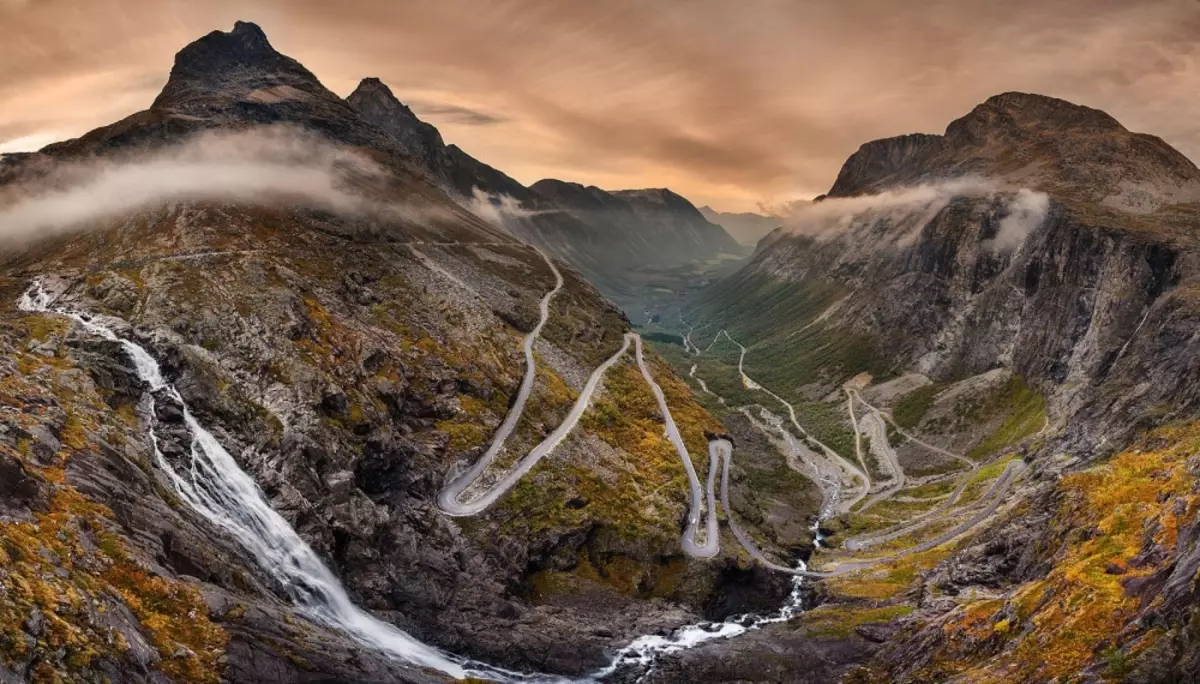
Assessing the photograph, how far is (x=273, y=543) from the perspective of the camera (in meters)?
76.8

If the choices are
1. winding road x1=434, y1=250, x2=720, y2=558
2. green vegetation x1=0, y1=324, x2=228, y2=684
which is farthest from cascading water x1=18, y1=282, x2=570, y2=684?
winding road x1=434, y1=250, x2=720, y2=558

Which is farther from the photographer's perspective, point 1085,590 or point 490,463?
point 490,463

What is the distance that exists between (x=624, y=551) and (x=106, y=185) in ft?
471

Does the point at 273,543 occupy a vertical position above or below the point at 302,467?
below

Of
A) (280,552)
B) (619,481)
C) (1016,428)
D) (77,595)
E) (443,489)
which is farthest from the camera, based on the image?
(1016,428)

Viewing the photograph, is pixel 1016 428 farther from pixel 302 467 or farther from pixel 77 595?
pixel 77 595

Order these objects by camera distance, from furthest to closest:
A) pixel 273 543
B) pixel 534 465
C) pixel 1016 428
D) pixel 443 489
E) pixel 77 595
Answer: pixel 1016 428 → pixel 534 465 → pixel 443 489 → pixel 273 543 → pixel 77 595

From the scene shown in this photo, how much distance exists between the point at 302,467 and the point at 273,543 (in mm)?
14354

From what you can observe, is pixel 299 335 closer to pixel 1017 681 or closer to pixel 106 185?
pixel 106 185

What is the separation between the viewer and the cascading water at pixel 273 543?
72.1 metres

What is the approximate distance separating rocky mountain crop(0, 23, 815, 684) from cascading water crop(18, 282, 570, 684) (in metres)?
0.39

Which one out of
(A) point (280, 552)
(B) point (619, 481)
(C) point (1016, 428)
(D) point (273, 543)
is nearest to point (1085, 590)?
(B) point (619, 481)

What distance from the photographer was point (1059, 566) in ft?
210

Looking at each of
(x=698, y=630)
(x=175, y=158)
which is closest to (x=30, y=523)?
(x=698, y=630)
